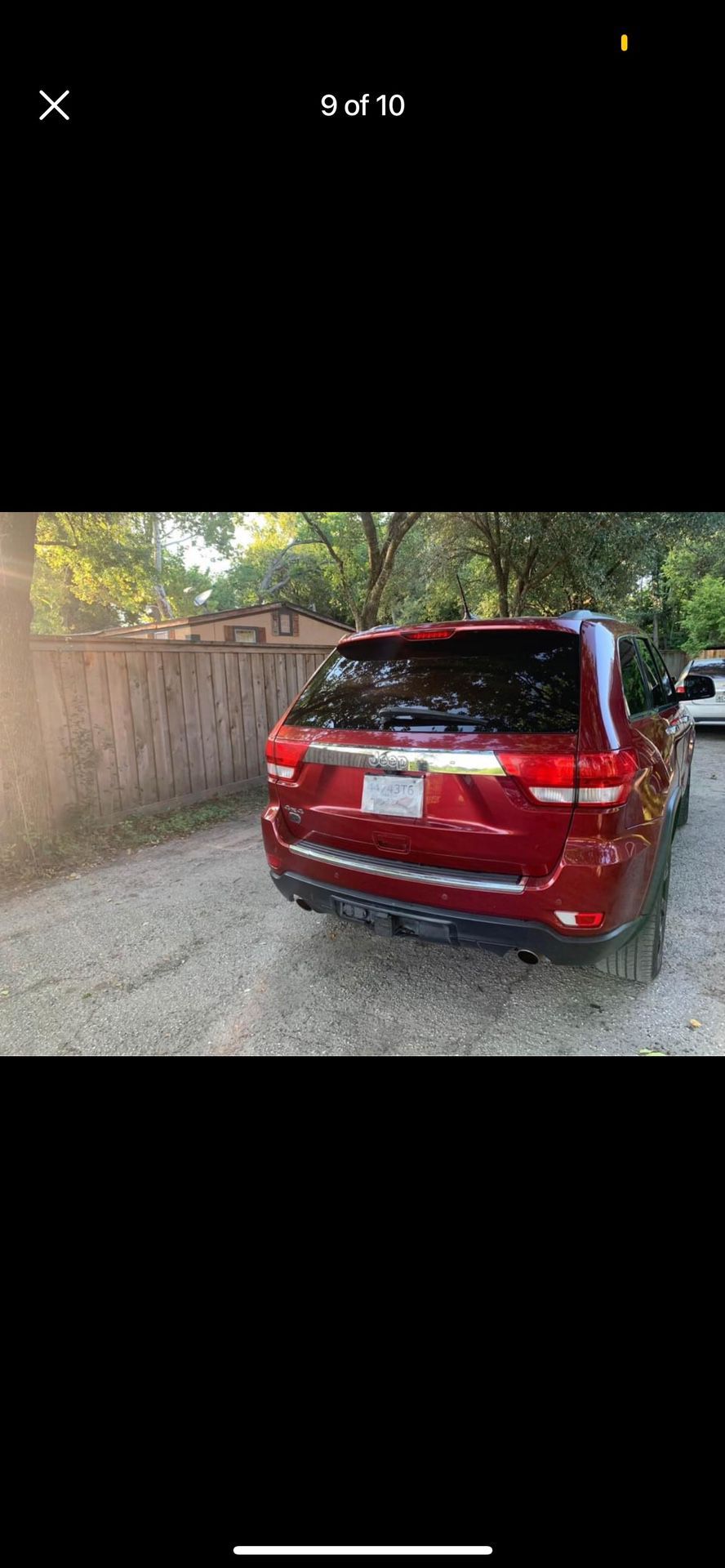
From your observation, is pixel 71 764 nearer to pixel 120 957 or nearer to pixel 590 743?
pixel 120 957

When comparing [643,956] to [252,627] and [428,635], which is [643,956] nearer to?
[428,635]

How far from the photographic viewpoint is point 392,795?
2.26 metres

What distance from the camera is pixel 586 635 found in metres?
2.18

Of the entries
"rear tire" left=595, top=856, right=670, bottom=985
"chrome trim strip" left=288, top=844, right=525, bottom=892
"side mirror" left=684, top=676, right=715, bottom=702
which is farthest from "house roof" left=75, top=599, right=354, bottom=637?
"rear tire" left=595, top=856, right=670, bottom=985

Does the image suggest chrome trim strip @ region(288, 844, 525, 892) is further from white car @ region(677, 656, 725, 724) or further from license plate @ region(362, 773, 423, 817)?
white car @ region(677, 656, 725, 724)

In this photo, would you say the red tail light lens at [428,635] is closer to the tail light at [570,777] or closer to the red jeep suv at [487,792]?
the red jeep suv at [487,792]

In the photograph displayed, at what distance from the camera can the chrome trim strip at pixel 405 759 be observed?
205 cm

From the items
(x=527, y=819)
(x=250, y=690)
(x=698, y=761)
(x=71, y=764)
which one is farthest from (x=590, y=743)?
(x=698, y=761)

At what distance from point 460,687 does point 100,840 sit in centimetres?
418

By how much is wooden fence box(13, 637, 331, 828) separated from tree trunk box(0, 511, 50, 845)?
197mm

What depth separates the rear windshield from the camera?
2078 millimetres

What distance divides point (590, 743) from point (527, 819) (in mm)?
334

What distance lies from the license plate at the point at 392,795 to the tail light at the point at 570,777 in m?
0.37

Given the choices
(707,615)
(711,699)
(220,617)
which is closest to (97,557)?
(220,617)
